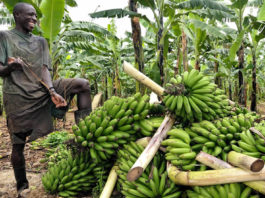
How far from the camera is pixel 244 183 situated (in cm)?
162

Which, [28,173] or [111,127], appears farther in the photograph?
[28,173]

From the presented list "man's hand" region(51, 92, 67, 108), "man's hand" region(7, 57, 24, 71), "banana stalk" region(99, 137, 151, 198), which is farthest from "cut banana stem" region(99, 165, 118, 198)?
"man's hand" region(7, 57, 24, 71)

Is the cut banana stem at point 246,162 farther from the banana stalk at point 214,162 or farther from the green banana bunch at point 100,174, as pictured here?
the green banana bunch at point 100,174

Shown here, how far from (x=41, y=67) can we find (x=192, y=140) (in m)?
1.79

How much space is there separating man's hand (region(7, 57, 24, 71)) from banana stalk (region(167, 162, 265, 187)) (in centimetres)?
173

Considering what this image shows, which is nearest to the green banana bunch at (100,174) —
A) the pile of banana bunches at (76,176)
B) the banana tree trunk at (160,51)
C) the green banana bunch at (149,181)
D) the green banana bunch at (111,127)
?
the pile of banana bunches at (76,176)

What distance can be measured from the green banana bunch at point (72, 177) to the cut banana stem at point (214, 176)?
1.04 meters

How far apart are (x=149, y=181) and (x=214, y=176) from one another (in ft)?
1.72

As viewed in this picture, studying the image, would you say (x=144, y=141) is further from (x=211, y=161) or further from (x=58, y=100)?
(x=58, y=100)

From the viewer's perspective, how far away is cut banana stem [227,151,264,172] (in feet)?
4.85

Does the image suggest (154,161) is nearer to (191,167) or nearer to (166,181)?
(166,181)

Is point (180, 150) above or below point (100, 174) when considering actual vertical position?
above

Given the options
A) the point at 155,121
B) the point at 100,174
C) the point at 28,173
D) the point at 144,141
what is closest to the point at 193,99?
the point at 155,121

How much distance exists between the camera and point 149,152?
6.31ft
